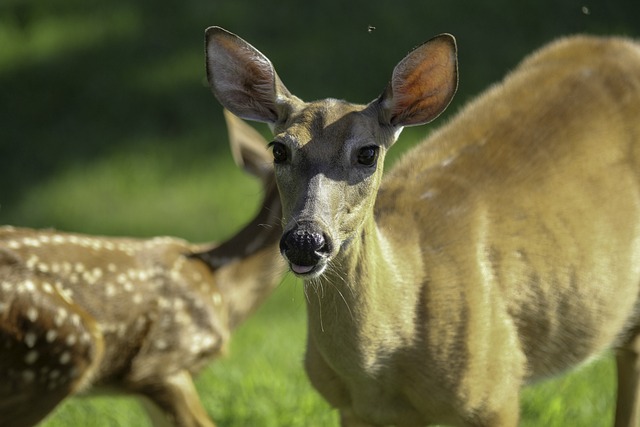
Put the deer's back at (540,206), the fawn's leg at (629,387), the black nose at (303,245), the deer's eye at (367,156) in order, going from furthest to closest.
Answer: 1. the fawn's leg at (629,387)
2. the deer's back at (540,206)
3. the deer's eye at (367,156)
4. the black nose at (303,245)

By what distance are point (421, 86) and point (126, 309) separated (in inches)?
81.5

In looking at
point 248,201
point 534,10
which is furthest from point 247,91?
point 534,10

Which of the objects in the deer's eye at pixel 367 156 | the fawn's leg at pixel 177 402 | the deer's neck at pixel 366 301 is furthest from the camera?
the fawn's leg at pixel 177 402

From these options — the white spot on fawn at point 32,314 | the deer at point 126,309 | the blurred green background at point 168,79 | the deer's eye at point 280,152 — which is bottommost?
the blurred green background at point 168,79

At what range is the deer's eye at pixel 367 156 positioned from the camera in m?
3.79

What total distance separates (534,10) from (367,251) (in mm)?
6300

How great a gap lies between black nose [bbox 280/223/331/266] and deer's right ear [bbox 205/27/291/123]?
672 mm

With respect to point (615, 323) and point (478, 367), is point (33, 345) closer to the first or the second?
point (478, 367)

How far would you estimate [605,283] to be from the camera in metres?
4.57

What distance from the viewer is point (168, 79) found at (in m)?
9.31

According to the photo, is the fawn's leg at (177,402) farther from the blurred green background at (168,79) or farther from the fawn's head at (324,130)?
the blurred green background at (168,79)

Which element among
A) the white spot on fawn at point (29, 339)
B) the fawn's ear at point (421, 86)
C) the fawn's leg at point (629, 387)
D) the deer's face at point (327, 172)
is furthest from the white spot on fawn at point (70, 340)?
the fawn's leg at point (629, 387)

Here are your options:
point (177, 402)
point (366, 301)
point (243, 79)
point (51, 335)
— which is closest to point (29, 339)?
point (51, 335)

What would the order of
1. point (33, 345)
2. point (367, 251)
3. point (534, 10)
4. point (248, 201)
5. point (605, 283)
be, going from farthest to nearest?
point (534, 10) → point (248, 201) → point (33, 345) → point (605, 283) → point (367, 251)
